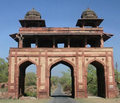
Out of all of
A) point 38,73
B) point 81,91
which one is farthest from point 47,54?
point 81,91

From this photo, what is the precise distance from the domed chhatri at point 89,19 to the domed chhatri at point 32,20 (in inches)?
232

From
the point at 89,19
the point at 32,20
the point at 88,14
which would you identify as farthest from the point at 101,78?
the point at 32,20

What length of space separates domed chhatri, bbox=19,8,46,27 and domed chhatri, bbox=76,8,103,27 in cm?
589

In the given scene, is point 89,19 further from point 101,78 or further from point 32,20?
point 101,78

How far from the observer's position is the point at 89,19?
25.9 meters

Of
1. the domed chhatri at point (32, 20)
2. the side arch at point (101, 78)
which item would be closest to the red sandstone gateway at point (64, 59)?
the side arch at point (101, 78)

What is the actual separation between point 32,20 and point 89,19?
852 centimetres

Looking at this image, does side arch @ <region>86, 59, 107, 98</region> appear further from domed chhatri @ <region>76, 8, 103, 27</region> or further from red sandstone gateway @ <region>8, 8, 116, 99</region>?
domed chhatri @ <region>76, 8, 103, 27</region>

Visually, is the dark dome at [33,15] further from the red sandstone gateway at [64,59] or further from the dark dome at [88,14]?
the dark dome at [88,14]

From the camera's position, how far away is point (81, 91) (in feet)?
73.6

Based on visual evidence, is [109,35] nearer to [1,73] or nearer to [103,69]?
[103,69]

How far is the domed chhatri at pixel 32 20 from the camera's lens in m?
25.7

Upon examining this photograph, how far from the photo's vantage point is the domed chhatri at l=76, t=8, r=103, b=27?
26.0 metres

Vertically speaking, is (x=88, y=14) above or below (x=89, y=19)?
above
